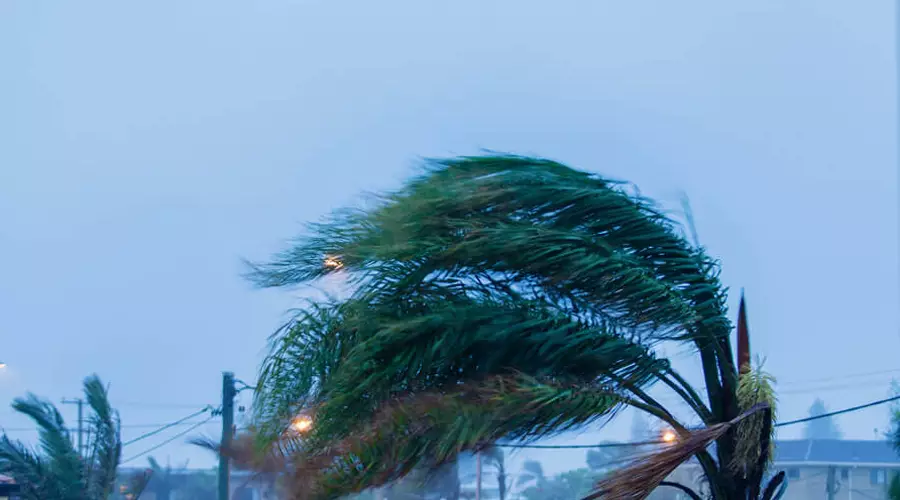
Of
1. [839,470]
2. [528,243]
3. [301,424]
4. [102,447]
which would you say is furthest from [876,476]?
[301,424]

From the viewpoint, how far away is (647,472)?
4.88 meters

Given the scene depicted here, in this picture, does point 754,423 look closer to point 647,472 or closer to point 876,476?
point 647,472

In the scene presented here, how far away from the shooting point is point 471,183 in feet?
17.2

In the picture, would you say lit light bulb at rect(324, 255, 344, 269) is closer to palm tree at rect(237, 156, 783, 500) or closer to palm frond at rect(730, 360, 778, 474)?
palm tree at rect(237, 156, 783, 500)

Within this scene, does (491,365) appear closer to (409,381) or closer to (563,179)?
(409,381)

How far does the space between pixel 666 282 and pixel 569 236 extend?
0.77 m

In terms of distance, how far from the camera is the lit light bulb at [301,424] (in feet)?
16.8

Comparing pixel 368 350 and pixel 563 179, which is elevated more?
pixel 563 179

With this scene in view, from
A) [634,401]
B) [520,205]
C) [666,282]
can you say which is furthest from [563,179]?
[634,401]

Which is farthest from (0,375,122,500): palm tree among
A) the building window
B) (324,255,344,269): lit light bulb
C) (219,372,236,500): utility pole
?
the building window

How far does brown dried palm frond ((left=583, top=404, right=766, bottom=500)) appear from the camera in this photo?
4.86m

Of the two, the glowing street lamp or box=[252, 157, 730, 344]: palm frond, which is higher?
box=[252, 157, 730, 344]: palm frond

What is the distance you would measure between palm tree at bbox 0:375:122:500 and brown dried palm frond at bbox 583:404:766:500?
576 inches

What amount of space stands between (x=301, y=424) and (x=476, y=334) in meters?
1.03
